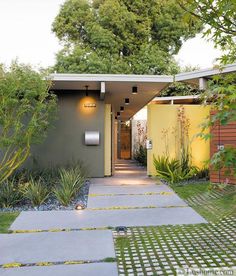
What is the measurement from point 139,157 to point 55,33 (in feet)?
44.5

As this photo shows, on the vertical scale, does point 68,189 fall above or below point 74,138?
below

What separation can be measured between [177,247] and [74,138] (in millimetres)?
6693

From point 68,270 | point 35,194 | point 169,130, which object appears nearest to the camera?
point 68,270

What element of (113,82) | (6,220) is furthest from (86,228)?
(113,82)

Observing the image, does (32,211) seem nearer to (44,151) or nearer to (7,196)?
(7,196)

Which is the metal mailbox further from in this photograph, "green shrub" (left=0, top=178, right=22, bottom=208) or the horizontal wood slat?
"green shrub" (left=0, top=178, right=22, bottom=208)

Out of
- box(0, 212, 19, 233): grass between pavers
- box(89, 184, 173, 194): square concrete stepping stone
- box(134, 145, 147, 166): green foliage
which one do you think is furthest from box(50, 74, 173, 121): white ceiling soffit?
box(134, 145, 147, 166): green foliage

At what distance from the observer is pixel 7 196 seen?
6625mm

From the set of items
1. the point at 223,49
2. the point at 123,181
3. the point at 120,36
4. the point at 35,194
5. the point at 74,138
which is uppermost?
the point at 120,36

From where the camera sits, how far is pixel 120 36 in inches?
899

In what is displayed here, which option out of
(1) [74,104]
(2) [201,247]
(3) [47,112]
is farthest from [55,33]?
(2) [201,247]

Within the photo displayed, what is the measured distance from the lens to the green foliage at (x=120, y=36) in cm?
2233

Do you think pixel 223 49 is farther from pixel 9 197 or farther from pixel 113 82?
pixel 113 82

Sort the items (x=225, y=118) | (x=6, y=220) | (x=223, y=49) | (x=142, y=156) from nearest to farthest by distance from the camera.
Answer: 1. (x=225, y=118)
2. (x=223, y=49)
3. (x=6, y=220)
4. (x=142, y=156)
